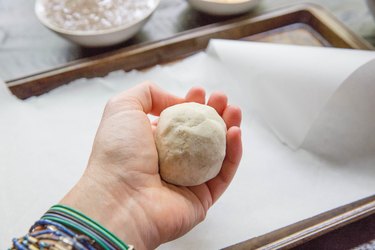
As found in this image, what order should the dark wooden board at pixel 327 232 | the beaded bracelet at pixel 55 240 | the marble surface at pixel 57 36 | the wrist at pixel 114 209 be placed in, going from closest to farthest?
the beaded bracelet at pixel 55 240, the wrist at pixel 114 209, the dark wooden board at pixel 327 232, the marble surface at pixel 57 36

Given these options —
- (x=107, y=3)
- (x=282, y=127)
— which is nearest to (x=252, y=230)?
(x=282, y=127)

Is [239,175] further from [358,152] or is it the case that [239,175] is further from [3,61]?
[3,61]

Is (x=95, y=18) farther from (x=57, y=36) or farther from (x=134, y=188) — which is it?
(x=134, y=188)

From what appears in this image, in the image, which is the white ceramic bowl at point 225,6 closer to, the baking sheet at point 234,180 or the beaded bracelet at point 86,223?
the baking sheet at point 234,180

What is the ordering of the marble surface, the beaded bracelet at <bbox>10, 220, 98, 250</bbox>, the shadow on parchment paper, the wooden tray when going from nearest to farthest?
the beaded bracelet at <bbox>10, 220, 98, 250</bbox>
the shadow on parchment paper
the wooden tray
the marble surface

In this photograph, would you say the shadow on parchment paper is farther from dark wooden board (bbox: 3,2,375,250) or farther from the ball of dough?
the ball of dough

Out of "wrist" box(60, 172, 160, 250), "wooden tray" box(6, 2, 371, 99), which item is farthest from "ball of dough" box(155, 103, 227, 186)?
"wooden tray" box(6, 2, 371, 99)

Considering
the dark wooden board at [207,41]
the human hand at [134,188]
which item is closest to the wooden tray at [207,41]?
the dark wooden board at [207,41]
